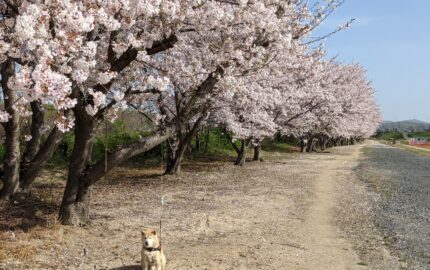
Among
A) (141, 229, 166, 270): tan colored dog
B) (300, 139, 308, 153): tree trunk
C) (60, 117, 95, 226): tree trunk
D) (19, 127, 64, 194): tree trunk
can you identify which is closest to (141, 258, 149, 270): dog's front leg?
(141, 229, 166, 270): tan colored dog

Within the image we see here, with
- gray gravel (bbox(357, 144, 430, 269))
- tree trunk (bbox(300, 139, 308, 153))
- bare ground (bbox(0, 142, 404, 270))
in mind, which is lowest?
gray gravel (bbox(357, 144, 430, 269))

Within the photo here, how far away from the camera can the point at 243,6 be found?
976cm

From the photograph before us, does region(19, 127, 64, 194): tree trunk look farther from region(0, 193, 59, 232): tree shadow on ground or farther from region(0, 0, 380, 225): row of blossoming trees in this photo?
region(0, 193, 59, 232): tree shadow on ground

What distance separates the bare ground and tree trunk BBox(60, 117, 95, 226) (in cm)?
32

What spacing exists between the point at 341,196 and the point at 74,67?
12.7 meters

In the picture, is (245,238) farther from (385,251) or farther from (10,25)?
(10,25)

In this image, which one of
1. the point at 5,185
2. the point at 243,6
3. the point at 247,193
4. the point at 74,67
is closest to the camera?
the point at 74,67

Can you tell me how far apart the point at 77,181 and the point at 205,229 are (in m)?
3.19

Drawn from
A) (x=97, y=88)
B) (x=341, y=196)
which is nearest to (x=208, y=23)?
(x=97, y=88)

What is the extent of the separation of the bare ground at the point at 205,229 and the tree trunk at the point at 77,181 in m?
0.32

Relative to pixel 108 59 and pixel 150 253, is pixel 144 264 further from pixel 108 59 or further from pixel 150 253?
pixel 108 59

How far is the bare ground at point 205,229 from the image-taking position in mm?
8578

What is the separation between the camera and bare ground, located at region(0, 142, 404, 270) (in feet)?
28.1

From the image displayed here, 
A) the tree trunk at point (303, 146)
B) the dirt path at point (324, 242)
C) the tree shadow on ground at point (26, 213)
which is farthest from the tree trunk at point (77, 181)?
the tree trunk at point (303, 146)
